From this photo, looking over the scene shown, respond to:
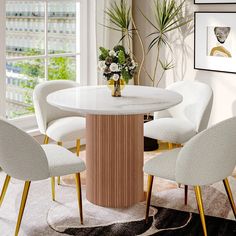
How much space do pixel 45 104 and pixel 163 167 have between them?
141 centimetres

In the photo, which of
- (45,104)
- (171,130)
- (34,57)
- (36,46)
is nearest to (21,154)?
(45,104)

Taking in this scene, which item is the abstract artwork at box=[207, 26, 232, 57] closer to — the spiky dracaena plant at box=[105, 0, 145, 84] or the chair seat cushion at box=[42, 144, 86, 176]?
the spiky dracaena plant at box=[105, 0, 145, 84]

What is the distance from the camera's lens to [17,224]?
311cm

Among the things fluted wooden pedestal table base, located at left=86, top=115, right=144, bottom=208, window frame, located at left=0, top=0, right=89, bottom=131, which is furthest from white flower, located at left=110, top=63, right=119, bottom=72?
window frame, located at left=0, top=0, right=89, bottom=131

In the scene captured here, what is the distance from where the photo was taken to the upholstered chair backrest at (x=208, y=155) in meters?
2.91

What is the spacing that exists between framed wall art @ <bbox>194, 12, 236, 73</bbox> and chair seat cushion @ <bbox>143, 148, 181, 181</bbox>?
1.82 m

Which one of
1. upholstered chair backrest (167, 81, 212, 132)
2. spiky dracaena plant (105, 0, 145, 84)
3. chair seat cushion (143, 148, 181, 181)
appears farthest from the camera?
spiky dracaena plant (105, 0, 145, 84)

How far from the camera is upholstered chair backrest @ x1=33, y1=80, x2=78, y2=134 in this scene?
4.16 meters

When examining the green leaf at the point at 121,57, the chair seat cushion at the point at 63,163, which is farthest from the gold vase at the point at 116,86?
the chair seat cushion at the point at 63,163

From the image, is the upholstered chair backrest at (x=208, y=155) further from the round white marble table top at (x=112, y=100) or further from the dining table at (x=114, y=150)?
the dining table at (x=114, y=150)

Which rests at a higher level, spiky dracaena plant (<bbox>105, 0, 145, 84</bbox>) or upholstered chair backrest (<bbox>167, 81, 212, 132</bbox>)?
spiky dracaena plant (<bbox>105, 0, 145, 84</bbox>)

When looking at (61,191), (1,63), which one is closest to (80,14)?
(1,63)

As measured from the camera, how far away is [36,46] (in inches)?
197

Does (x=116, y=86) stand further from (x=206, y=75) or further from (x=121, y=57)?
(x=206, y=75)
